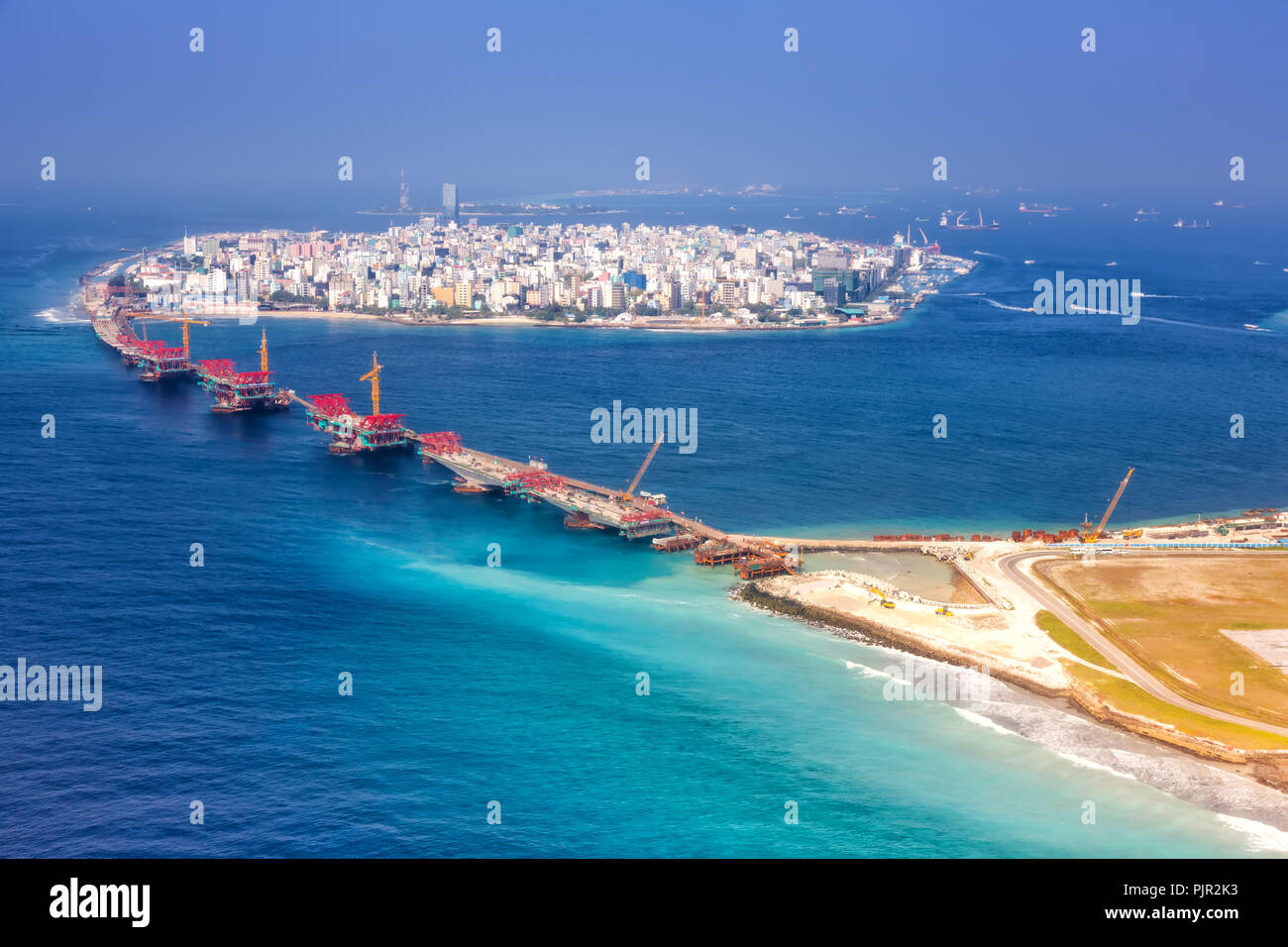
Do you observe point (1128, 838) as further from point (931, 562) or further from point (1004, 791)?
point (931, 562)

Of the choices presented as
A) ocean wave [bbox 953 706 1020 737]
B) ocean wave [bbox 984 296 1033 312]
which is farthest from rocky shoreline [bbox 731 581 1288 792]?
ocean wave [bbox 984 296 1033 312]

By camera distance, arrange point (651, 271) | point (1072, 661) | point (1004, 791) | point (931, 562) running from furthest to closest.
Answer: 1. point (651, 271)
2. point (931, 562)
3. point (1072, 661)
4. point (1004, 791)

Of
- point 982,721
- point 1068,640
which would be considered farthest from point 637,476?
point 982,721

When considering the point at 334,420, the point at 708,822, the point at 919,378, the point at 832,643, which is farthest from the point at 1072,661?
the point at 919,378

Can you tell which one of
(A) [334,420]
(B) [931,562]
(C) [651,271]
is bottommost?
(B) [931,562]

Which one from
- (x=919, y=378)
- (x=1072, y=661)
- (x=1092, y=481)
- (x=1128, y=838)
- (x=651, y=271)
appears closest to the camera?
(x=1128, y=838)

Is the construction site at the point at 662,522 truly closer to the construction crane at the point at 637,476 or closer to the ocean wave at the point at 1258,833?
the construction crane at the point at 637,476

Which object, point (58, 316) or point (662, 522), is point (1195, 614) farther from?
point (58, 316)
